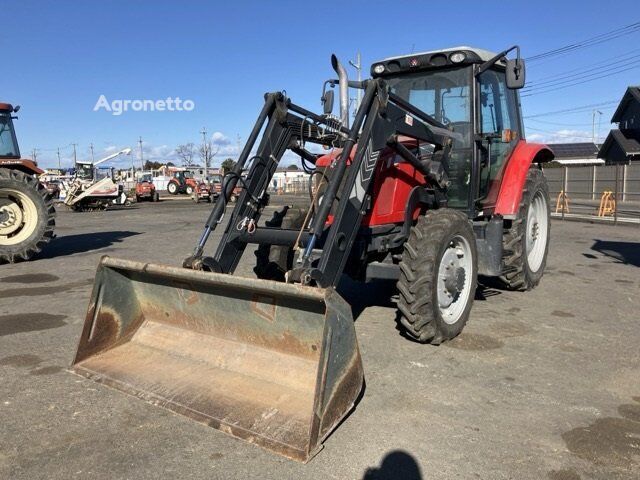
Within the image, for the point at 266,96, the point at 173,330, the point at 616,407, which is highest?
the point at 266,96

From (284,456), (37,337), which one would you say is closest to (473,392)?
(284,456)

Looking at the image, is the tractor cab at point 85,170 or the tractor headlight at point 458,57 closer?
the tractor headlight at point 458,57

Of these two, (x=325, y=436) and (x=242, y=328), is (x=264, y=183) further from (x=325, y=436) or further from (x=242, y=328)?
(x=325, y=436)

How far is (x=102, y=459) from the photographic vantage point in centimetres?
301

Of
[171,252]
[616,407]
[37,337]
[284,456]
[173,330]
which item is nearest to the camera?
[284,456]

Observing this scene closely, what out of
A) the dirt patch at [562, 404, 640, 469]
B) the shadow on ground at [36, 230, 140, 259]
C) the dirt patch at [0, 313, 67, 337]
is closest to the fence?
Answer: the shadow on ground at [36, 230, 140, 259]

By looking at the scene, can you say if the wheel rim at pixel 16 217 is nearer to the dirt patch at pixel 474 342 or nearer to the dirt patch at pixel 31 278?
the dirt patch at pixel 31 278

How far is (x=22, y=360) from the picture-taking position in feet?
14.9

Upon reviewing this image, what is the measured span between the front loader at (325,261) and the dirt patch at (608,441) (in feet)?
4.39

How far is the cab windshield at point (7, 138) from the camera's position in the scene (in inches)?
438

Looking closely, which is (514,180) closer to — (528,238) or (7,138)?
(528,238)

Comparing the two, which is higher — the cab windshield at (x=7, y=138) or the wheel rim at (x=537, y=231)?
the cab windshield at (x=7, y=138)

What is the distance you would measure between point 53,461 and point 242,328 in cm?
143

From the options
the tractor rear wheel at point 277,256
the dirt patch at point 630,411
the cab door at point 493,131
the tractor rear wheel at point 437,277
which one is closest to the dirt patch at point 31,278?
the tractor rear wheel at point 277,256
